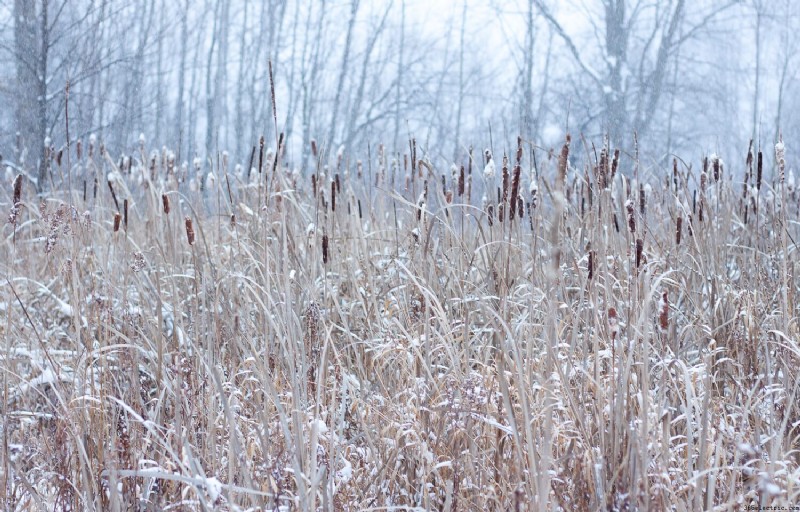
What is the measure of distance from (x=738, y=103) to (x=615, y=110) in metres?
3.59

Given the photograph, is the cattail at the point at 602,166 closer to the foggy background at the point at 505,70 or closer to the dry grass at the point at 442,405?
the dry grass at the point at 442,405

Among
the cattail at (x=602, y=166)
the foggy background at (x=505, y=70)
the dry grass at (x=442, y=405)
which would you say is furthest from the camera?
the foggy background at (x=505, y=70)

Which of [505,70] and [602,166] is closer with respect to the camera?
[602,166]

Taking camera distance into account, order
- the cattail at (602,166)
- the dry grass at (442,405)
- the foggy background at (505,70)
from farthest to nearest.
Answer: the foggy background at (505,70) → the cattail at (602,166) → the dry grass at (442,405)

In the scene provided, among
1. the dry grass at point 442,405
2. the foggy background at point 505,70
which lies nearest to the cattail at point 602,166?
the dry grass at point 442,405

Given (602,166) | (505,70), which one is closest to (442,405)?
(602,166)

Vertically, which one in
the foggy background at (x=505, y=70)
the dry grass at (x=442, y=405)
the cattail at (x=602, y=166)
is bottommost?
the dry grass at (x=442, y=405)

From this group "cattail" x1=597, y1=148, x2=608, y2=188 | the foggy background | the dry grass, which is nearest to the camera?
the dry grass

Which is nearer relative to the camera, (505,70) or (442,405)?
(442,405)

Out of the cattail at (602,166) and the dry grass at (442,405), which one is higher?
the cattail at (602,166)

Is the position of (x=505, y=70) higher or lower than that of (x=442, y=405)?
higher

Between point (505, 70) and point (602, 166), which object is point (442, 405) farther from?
point (505, 70)

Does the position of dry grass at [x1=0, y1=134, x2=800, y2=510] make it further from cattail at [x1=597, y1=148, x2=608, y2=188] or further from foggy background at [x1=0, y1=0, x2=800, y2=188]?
foggy background at [x1=0, y1=0, x2=800, y2=188]

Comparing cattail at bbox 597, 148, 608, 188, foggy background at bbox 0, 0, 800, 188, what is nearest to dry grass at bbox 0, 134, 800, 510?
cattail at bbox 597, 148, 608, 188
